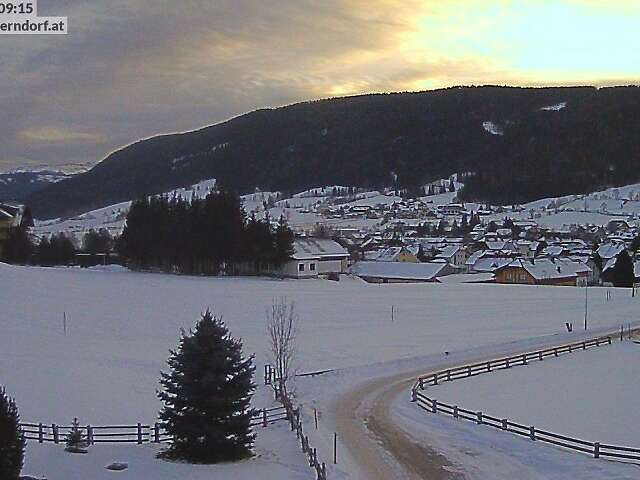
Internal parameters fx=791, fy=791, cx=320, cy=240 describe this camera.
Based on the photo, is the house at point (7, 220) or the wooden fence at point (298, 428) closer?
the wooden fence at point (298, 428)

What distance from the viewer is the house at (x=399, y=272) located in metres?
85.4

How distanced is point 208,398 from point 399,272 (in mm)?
68132

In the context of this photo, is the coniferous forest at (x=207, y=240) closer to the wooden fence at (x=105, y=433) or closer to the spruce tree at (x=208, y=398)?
the wooden fence at (x=105, y=433)

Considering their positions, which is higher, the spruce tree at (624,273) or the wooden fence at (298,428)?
the spruce tree at (624,273)

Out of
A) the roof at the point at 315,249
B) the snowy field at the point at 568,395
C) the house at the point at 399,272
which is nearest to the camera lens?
the snowy field at the point at 568,395

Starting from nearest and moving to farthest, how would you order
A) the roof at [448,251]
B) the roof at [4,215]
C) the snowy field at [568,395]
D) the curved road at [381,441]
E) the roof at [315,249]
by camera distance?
1. the curved road at [381,441]
2. the snowy field at [568,395]
3. the roof at [315,249]
4. the roof at [4,215]
5. the roof at [448,251]

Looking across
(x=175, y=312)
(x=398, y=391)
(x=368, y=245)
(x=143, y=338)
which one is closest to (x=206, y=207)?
(x=175, y=312)

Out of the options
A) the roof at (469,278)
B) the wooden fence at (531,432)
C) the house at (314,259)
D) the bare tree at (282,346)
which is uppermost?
the house at (314,259)

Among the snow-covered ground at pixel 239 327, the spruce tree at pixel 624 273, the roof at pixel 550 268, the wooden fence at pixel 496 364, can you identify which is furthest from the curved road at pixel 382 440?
the roof at pixel 550 268

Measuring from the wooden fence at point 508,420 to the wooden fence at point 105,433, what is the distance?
22.0ft

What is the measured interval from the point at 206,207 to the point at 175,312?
2458cm

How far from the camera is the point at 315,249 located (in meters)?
77.1

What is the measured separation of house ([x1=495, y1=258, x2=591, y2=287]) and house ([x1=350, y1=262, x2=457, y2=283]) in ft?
22.5

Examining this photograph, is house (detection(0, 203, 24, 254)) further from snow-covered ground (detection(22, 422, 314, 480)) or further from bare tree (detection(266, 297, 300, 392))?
snow-covered ground (detection(22, 422, 314, 480))
